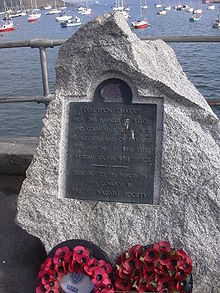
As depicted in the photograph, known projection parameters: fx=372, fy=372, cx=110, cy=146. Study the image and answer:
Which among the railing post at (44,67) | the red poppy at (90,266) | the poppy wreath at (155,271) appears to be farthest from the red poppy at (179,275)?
the railing post at (44,67)

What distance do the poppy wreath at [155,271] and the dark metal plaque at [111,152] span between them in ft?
1.33

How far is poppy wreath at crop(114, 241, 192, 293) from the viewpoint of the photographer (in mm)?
2523

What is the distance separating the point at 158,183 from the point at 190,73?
1146cm

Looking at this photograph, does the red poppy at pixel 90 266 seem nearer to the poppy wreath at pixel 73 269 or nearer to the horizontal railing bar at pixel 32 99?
the poppy wreath at pixel 73 269

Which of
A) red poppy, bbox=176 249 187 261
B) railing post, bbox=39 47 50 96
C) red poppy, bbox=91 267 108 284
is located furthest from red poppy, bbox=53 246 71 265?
railing post, bbox=39 47 50 96

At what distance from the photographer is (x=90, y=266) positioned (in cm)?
260

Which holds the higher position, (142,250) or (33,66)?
(142,250)

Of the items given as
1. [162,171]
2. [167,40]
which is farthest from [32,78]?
[162,171]

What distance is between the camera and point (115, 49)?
272 centimetres

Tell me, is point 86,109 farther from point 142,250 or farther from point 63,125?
point 142,250

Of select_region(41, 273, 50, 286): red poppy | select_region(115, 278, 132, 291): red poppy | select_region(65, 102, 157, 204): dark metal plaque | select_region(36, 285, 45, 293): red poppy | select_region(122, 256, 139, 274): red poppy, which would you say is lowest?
select_region(36, 285, 45, 293): red poppy

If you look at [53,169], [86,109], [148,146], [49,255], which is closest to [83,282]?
[49,255]

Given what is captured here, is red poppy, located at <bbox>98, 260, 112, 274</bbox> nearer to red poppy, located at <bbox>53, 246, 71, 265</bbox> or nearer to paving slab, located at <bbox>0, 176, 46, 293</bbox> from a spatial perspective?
red poppy, located at <bbox>53, 246, 71, 265</bbox>

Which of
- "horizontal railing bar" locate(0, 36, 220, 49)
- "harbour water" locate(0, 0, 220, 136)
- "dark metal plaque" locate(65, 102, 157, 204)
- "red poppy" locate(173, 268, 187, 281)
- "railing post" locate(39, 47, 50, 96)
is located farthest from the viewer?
"harbour water" locate(0, 0, 220, 136)
